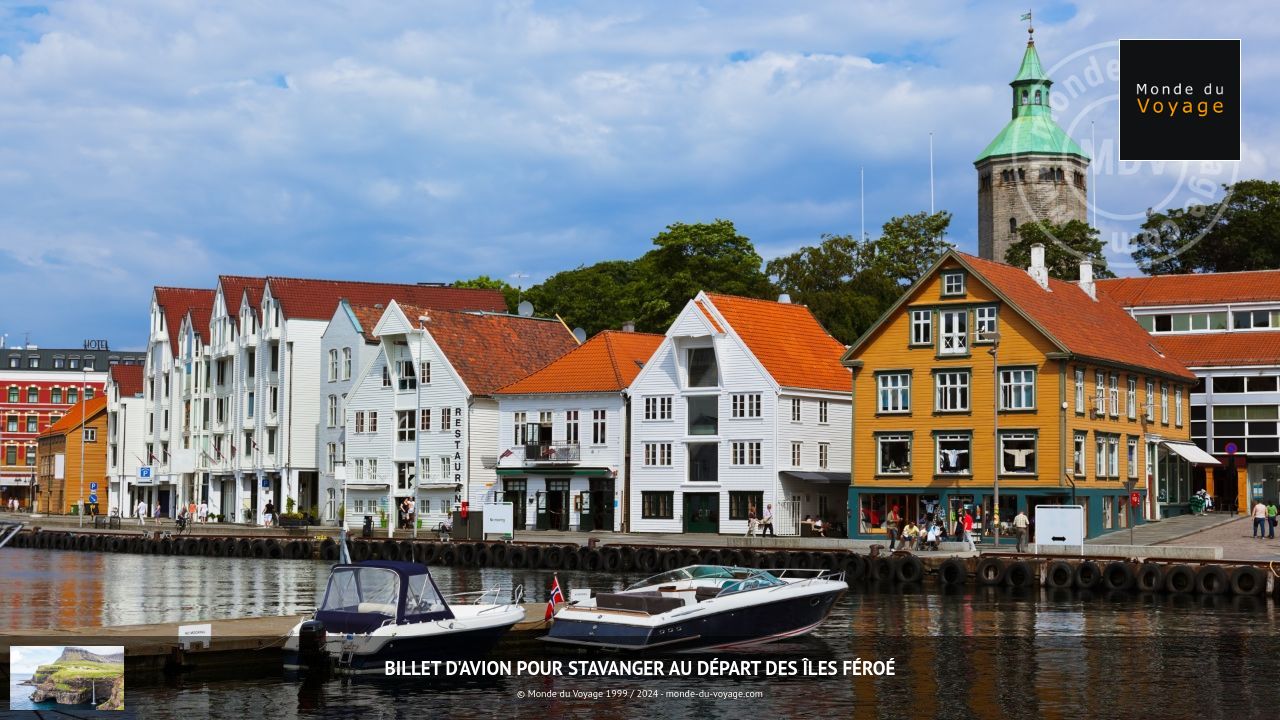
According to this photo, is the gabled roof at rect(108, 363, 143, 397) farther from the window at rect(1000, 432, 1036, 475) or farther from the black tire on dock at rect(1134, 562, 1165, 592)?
the black tire on dock at rect(1134, 562, 1165, 592)

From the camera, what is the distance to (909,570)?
58938mm

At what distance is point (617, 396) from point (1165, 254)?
55.1 m

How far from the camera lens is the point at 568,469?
84.6 meters

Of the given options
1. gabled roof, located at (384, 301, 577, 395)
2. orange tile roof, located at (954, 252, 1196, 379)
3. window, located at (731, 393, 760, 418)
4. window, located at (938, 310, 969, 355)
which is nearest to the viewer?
orange tile roof, located at (954, 252, 1196, 379)

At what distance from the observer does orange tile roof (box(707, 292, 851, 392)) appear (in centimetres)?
7938

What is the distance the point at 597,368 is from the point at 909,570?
3071cm

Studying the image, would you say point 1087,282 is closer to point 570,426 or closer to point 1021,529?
point 1021,529

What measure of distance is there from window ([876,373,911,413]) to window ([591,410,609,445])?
55.3 feet

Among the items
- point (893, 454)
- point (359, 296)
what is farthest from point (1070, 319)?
point (359, 296)

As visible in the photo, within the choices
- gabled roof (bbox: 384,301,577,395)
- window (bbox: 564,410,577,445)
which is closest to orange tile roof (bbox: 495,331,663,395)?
window (bbox: 564,410,577,445)

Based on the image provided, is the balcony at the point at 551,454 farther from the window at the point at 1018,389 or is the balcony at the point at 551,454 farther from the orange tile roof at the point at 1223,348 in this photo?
the orange tile roof at the point at 1223,348

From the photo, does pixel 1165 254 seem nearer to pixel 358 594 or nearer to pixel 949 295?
pixel 949 295

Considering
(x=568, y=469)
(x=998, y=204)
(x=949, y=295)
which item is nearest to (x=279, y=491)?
(x=568, y=469)

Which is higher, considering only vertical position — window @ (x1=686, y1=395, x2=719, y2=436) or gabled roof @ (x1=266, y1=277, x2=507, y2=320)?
gabled roof @ (x1=266, y1=277, x2=507, y2=320)
